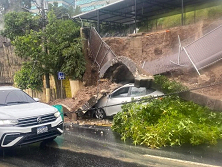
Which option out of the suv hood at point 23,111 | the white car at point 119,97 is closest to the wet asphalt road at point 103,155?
the suv hood at point 23,111

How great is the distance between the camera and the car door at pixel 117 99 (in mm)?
11000

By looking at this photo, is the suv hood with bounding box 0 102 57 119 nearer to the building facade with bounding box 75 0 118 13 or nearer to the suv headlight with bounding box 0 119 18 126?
the suv headlight with bounding box 0 119 18 126

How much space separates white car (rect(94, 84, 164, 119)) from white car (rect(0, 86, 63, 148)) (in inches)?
128

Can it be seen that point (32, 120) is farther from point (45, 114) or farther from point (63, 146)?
point (63, 146)

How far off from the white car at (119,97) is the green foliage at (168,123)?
1089 millimetres

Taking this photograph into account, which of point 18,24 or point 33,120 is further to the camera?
point 18,24

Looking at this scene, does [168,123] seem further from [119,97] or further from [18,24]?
[18,24]

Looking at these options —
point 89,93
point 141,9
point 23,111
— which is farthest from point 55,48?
point 23,111

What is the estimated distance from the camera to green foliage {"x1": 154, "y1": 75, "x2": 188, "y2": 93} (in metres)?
8.99

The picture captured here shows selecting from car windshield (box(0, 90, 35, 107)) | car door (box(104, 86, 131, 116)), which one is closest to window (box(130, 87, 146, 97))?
car door (box(104, 86, 131, 116))

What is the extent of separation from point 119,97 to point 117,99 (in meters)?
0.13

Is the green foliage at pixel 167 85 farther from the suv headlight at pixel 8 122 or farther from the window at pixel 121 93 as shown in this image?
Result: the suv headlight at pixel 8 122

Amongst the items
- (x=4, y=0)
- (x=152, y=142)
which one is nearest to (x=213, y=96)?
(x=152, y=142)

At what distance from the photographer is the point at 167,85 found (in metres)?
9.37
